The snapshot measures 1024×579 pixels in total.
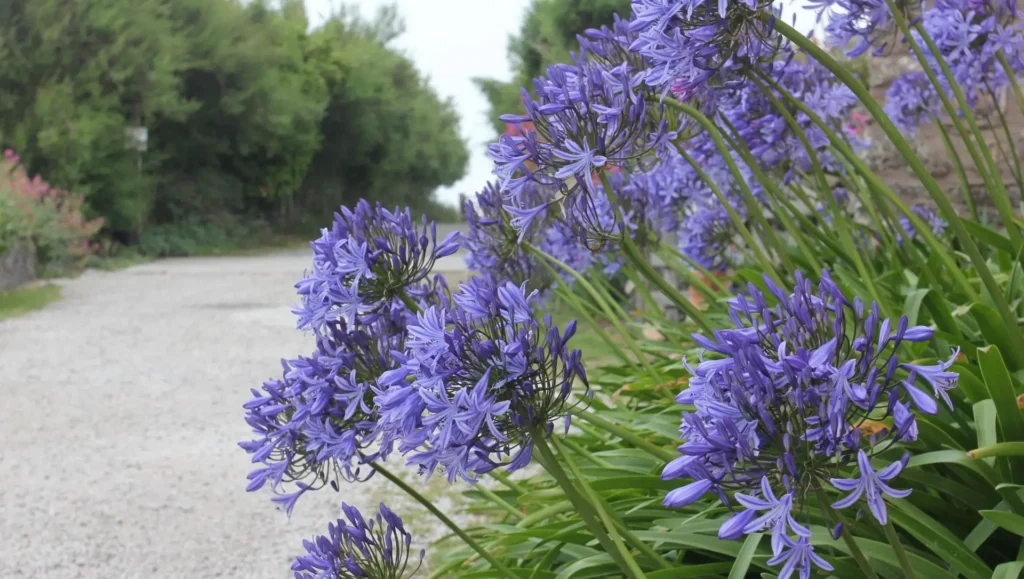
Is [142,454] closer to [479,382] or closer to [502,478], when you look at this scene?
[502,478]

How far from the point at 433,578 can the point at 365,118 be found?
87.7 feet

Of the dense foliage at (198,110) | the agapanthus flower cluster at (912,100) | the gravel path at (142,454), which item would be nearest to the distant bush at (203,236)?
the dense foliage at (198,110)

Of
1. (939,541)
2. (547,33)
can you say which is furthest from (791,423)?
(547,33)

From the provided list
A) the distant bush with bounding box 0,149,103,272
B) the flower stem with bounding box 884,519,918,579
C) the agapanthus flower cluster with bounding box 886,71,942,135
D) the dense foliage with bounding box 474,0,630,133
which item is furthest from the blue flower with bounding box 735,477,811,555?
the distant bush with bounding box 0,149,103,272

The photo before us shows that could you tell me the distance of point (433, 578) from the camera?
1976 millimetres

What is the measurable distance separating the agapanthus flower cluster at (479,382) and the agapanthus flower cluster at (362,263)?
243 millimetres

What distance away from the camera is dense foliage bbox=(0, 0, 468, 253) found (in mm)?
17031

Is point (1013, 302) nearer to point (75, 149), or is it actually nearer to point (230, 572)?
point (230, 572)

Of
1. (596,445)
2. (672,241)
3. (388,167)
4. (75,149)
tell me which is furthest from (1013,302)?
(388,167)

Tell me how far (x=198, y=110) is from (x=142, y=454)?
61.5ft

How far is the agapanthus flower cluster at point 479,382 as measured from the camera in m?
1.09

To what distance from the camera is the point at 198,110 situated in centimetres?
2136

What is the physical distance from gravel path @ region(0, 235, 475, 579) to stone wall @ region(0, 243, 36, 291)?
8.50 feet

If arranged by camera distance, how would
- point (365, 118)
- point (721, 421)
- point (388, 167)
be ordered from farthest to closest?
point (388, 167), point (365, 118), point (721, 421)
